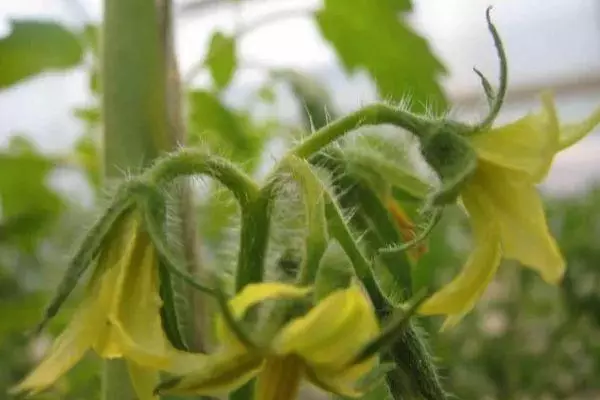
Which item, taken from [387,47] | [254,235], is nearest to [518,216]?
[254,235]

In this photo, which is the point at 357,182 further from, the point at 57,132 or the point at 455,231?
the point at 57,132

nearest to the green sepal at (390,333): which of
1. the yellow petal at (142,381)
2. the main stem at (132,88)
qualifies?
the yellow petal at (142,381)

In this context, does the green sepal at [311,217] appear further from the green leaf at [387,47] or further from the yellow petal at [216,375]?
the green leaf at [387,47]

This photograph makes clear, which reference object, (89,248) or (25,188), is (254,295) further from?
(25,188)

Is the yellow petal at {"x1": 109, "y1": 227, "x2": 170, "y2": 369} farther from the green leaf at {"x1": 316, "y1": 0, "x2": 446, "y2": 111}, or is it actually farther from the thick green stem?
the green leaf at {"x1": 316, "y1": 0, "x2": 446, "y2": 111}

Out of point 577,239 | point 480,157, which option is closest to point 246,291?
point 480,157
